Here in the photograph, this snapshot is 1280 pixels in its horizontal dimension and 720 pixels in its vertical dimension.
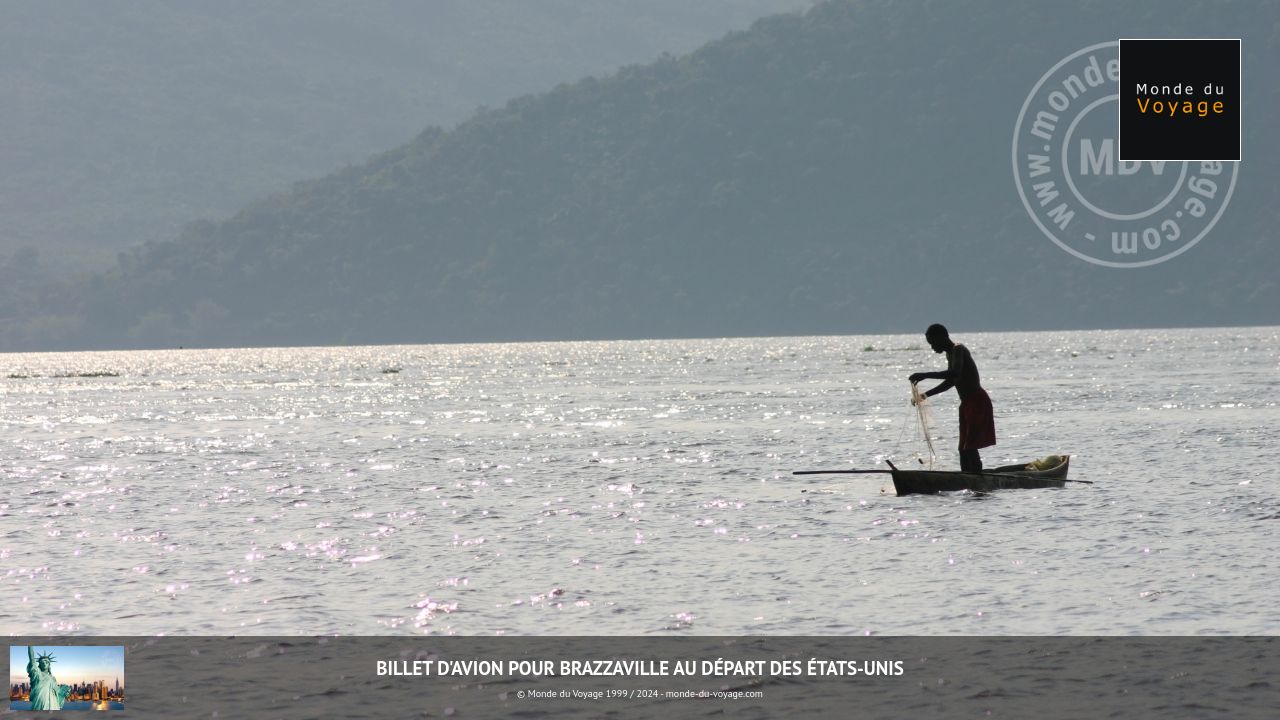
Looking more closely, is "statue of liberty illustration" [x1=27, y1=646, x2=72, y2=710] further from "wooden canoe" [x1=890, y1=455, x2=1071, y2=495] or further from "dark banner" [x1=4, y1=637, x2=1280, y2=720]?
"wooden canoe" [x1=890, y1=455, x2=1071, y2=495]

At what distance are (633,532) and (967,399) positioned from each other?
22.3 feet

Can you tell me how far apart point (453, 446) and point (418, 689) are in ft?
119

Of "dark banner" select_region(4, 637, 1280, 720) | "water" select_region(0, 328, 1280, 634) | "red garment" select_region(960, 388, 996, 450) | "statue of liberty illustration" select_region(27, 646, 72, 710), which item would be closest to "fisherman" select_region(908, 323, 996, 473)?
"red garment" select_region(960, 388, 996, 450)

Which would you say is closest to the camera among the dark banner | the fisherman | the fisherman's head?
the dark banner

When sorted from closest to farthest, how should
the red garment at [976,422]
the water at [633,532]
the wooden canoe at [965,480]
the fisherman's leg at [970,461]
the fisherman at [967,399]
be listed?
the water at [633,532]
the fisherman at [967,399]
the red garment at [976,422]
the fisherman's leg at [970,461]
the wooden canoe at [965,480]

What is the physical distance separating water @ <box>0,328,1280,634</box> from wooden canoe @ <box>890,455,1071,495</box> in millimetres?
416

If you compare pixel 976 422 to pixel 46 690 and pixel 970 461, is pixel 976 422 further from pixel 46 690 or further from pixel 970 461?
pixel 46 690

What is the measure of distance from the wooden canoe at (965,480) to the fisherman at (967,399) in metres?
0.28

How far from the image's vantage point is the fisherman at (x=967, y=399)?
2791 centimetres

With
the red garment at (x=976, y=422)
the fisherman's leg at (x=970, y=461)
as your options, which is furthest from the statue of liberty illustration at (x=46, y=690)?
the fisherman's leg at (x=970, y=461)

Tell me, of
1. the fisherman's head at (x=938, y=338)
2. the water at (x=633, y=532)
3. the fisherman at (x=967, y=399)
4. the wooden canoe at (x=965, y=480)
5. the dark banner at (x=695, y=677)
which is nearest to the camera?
the dark banner at (x=695, y=677)

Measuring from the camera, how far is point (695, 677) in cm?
1516

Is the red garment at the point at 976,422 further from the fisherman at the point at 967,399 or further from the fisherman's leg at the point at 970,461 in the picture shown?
the fisherman's leg at the point at 970,461

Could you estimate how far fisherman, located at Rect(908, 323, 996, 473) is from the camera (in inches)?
1099
